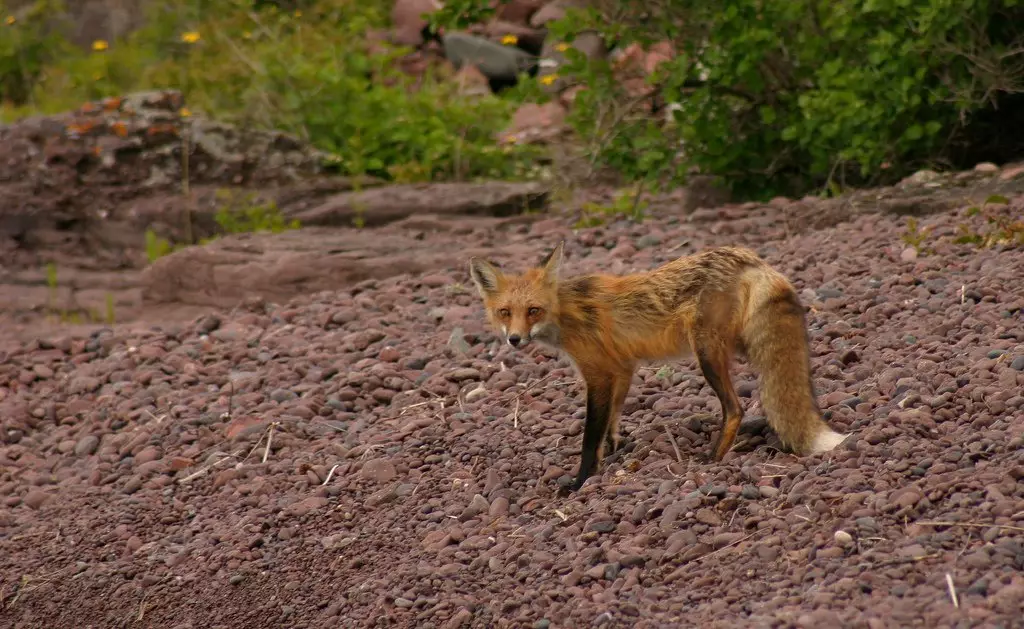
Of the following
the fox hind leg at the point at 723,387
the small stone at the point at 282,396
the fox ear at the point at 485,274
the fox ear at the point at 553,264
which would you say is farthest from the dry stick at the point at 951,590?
the small stone at the point at 282,396

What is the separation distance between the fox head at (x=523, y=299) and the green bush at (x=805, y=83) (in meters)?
3.87

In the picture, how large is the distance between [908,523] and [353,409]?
3.37m

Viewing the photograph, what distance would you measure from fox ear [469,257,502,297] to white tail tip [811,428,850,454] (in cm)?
163

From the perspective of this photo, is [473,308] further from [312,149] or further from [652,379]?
[312,149]

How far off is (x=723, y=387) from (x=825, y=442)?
19.3 inches

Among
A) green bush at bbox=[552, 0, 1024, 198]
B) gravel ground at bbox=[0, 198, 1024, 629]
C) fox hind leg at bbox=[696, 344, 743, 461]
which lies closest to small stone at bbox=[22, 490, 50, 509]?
gravel ground at bbox=[0, 198, 1024, 629]

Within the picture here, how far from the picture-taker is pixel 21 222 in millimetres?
11227

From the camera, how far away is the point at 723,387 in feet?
16.6

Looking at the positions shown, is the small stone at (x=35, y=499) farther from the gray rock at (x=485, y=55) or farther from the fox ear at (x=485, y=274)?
the gray rock at (x=485, y=55)

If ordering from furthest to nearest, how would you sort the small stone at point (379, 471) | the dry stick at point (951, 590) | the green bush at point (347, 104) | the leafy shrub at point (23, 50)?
1. the leafy shrub at point (23, 50)
2. the green bush at point (347, 104)
3. the small stone at point (379, 471)
4. the dry stick at point (951, 590)

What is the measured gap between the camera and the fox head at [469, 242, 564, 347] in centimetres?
534

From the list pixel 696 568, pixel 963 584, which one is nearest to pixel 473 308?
pixel 696 568

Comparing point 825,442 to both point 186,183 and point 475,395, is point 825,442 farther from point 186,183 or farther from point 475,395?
point 186,183

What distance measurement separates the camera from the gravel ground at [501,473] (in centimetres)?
419
